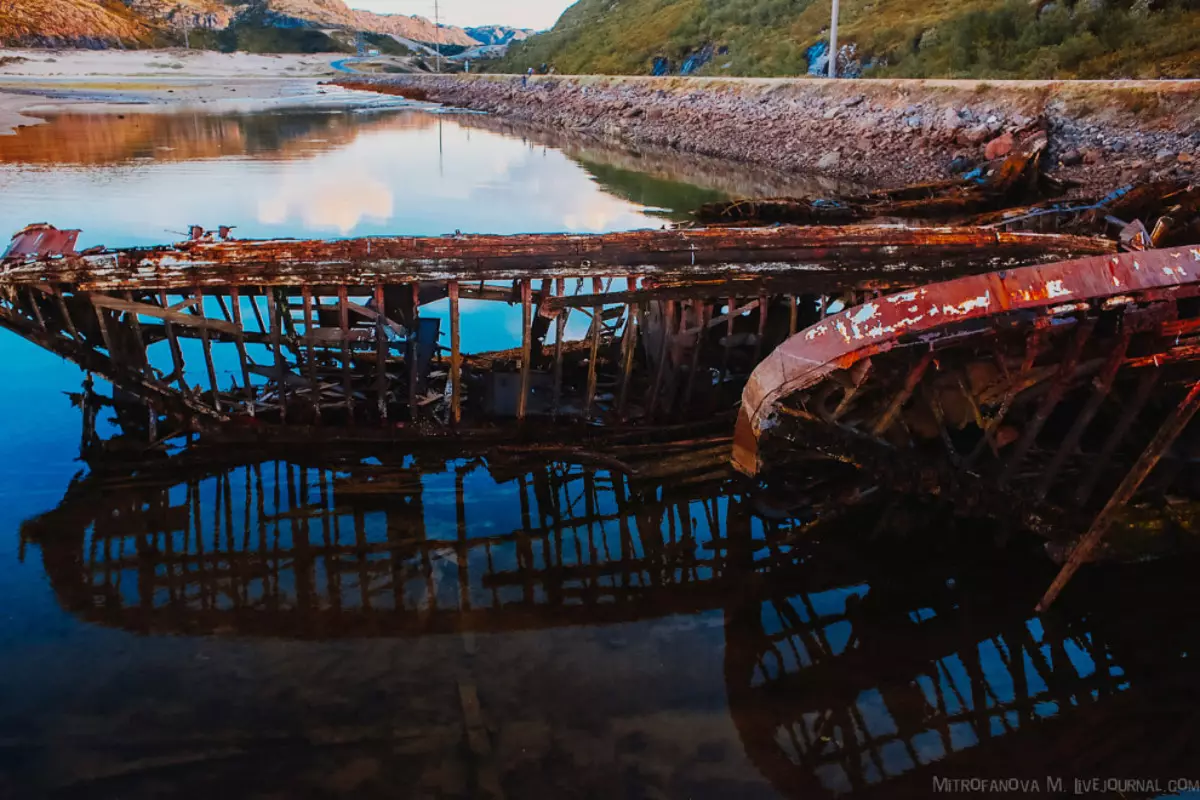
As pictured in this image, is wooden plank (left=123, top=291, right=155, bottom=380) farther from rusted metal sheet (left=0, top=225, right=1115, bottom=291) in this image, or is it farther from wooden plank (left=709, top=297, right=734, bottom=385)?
wooden plank (left=709, top=297, right=734, bottom=385)

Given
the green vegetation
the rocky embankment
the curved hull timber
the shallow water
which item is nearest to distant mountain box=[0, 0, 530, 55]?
the green vegetation

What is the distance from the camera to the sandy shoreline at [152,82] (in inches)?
2173

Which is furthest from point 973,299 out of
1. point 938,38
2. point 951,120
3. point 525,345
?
point 938,38

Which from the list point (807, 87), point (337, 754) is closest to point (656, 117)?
point (807, 87)

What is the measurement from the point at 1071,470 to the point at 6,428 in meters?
10.4

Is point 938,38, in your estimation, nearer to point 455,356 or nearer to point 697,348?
point 697,348

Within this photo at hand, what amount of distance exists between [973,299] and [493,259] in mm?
4040

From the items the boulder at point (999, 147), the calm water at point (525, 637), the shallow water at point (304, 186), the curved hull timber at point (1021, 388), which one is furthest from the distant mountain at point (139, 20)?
the curved hull timber at point (1021, 388)

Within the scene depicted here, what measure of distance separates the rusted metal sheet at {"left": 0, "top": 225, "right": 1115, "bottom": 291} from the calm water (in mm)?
1795

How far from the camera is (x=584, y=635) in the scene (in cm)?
549

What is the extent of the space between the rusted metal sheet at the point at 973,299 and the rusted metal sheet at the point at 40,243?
6.64 metres

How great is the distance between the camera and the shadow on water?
4.46 m

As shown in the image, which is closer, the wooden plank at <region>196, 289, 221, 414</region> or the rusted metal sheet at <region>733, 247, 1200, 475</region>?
the rusted metal sheet at <region>733, 247, 1200, 475</region>

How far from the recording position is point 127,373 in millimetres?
7391
